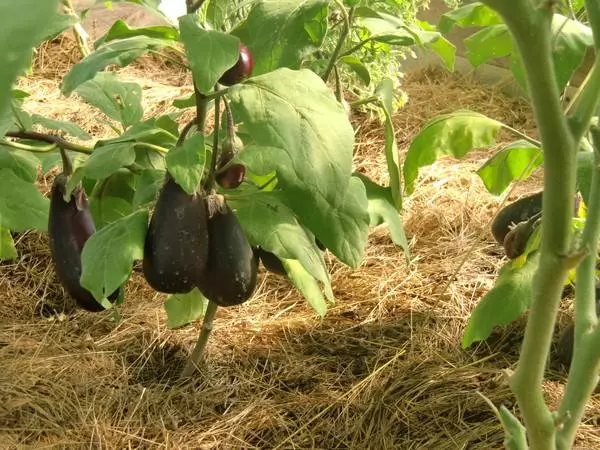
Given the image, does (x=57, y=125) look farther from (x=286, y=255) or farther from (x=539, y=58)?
(x=539, y=58)

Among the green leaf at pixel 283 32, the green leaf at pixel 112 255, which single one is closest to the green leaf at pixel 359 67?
the green leaf at pixel 283 32

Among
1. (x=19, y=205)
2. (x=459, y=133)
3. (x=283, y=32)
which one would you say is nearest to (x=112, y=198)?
(x=19, y=205)

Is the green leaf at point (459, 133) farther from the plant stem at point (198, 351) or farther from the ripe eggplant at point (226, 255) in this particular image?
the plant stem at point (198, 351)

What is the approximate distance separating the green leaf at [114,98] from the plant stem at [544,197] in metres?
0.75

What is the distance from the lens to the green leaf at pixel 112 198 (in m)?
1.03

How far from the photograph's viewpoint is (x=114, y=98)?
113 centimetres

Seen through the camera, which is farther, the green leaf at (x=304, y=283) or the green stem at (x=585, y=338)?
the green leaf at (x=304, y=283)

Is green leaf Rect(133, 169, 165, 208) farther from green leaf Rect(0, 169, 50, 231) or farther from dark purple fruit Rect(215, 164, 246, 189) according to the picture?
green leaf Rect(0, 169, 50, 231)

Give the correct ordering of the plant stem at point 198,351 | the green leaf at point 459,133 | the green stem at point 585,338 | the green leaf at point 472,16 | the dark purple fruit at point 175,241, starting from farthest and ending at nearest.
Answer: the plant stem at point 198,351, the green leaf at point 472,16, the green leaf at point 459,133, the dark purple fruit at point 175,241, the green stem at point 585,338

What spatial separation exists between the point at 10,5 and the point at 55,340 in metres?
1.25

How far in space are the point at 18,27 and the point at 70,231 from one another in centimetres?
83

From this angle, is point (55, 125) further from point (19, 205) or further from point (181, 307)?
point (181, 307)

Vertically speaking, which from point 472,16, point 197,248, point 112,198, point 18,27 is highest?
point 18,27

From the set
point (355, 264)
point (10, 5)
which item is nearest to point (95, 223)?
point (355, 264)
